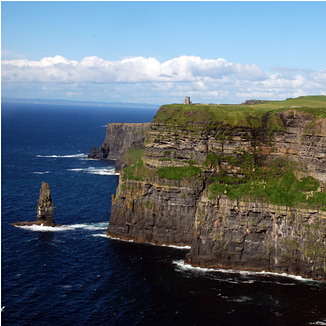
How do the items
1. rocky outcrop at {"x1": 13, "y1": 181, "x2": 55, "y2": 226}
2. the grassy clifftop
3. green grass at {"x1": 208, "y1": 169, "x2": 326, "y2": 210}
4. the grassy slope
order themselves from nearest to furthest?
green grass at {"x1": 208, "y1": 169, "x2": 326, "y2": 210} → the grassy slope → the grassy clifftop → rocky outcrop at {"x1": 13, "y1": 181, "x2": 55, "y2": 226}

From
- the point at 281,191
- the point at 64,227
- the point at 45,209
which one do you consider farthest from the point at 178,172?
the point at 45,209

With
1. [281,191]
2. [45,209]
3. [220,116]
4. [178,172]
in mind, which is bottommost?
[45,209]

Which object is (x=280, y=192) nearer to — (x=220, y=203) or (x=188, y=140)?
(x=220, y=203)

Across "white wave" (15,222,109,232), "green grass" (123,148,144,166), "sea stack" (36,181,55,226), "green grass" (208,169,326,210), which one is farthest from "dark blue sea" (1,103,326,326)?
"green grass" (123,148,144,166)

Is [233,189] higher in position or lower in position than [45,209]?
higher

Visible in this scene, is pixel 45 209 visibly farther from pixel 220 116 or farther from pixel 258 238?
pixel 258 238

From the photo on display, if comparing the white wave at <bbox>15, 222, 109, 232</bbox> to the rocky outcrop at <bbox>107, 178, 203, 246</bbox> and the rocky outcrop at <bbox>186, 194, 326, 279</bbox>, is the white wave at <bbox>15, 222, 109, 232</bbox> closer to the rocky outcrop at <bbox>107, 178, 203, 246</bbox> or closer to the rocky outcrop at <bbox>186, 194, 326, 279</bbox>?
the rocky outcrop at <bbox>107, 178, 203, 246</bbox>
